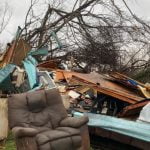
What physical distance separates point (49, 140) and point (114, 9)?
25.9 feet

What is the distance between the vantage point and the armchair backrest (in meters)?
6.23

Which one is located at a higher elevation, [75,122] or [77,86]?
[77,86]

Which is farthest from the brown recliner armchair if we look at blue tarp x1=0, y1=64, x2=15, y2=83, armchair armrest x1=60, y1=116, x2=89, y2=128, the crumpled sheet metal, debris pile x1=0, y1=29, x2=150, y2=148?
blue tarp x1=0, y1=64, x2=15, y2=83

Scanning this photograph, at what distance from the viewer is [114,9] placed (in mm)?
12781

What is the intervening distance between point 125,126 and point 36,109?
4.94ft

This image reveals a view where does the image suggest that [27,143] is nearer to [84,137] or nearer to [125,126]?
[84,137]

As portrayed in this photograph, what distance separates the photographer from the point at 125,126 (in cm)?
607

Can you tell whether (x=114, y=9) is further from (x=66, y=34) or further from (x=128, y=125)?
(x=128, y=125)

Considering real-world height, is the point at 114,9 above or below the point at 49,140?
above

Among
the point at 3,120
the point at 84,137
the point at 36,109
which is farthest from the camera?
the point at 3,120

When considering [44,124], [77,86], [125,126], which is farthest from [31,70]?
[125,126]

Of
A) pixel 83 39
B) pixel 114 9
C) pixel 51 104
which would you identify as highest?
pixel 114 9

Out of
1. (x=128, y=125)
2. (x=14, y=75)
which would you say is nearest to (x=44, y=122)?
(x=128, y=125)

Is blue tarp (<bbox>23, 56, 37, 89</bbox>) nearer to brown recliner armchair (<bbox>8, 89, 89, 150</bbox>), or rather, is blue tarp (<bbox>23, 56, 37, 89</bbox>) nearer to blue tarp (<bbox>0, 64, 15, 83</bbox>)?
blue tarp (<bbox>0, 64, 15, 83</bbox>)
